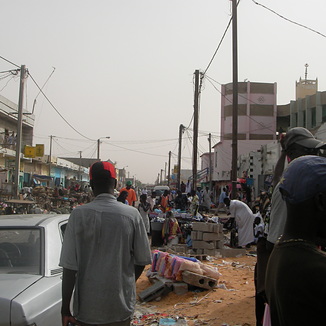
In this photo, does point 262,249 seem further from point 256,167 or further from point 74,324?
point 256,167

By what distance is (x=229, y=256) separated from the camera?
11.2 metres

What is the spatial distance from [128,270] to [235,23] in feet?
48.0

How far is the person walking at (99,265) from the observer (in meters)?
2.65

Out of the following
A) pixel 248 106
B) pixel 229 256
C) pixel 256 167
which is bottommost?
pixel 229 256

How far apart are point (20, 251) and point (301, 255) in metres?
3.30

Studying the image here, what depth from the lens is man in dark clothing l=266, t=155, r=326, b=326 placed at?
147cm

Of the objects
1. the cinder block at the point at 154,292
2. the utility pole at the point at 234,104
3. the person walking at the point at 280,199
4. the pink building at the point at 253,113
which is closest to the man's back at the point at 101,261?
the person walking at the point at 280,199

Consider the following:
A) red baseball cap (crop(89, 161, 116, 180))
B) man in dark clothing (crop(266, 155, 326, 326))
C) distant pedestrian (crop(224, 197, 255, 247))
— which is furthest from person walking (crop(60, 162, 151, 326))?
distant pedestrian (crop(224, 197, 255, 247))

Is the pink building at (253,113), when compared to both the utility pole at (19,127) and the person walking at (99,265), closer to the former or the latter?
the utility pole at (19,127)

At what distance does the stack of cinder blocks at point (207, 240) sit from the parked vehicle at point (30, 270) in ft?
22.0

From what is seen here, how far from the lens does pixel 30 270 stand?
3.85 meters

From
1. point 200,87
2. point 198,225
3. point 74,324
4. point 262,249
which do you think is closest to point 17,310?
point 74,324

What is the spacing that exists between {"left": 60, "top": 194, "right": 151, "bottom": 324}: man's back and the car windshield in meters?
1.27

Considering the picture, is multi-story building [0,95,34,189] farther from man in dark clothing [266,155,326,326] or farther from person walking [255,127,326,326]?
man in dark clothing [266,155,326,326]
